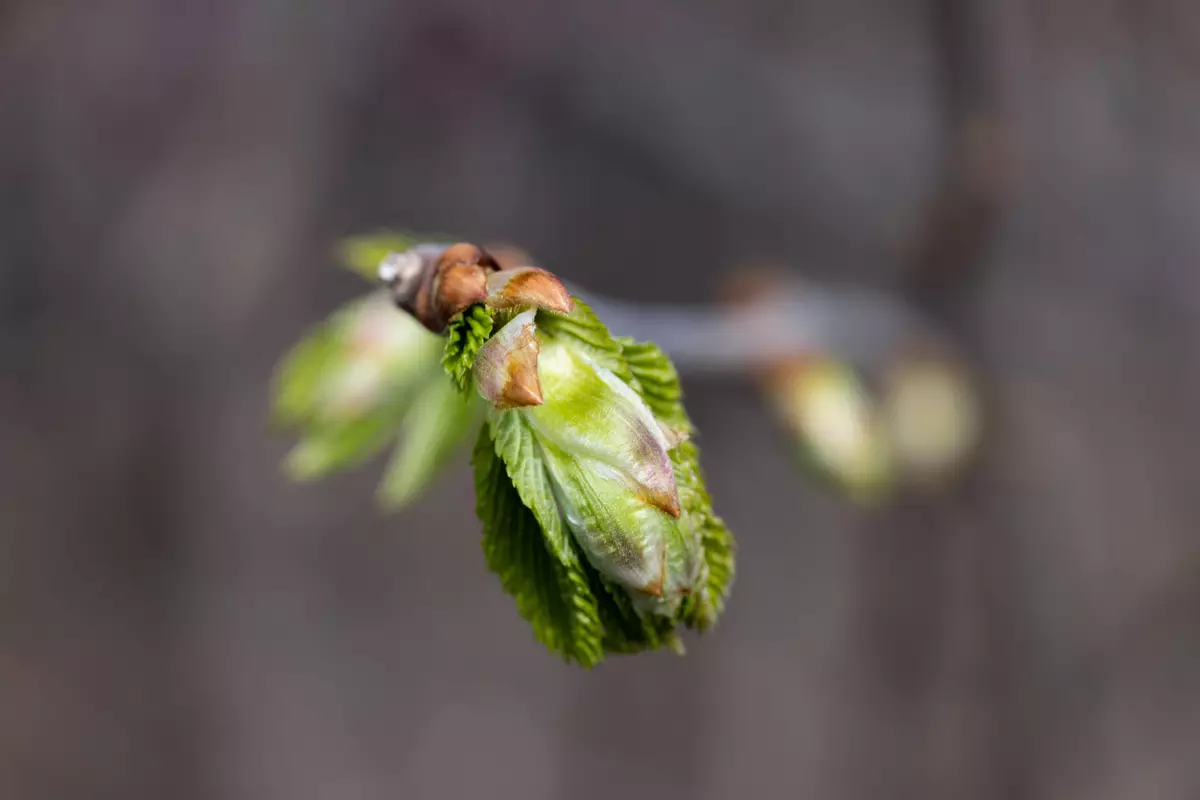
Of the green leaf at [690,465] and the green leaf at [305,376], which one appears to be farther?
the green leaf at [305,376]

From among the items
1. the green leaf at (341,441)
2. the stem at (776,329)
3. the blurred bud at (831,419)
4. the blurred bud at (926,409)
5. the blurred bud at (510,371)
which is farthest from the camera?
the blurred bud at (926,409)

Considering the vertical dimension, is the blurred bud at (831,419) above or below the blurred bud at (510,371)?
above

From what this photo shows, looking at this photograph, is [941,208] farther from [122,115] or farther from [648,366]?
[122,115]

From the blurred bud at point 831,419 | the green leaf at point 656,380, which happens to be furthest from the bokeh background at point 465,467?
the green leaf at point 656,380

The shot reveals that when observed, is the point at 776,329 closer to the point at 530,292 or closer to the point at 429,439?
the point at 429,439

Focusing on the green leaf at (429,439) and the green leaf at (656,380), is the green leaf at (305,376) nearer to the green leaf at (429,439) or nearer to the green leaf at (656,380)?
the green leaf at (429,439)

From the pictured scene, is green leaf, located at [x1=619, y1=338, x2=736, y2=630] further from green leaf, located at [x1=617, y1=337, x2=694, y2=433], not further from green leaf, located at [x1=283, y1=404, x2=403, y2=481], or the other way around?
green leaf, located at [x1=283, y1=404, x2=403, y2=481]

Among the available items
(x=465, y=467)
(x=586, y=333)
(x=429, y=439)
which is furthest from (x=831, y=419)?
(x=465, y=467)

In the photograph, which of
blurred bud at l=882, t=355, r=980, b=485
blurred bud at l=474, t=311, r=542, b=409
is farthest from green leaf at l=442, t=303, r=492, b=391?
blurred bud at l=882, t=355, r=980, b=485
